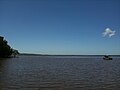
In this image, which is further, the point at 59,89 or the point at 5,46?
the point at 5,46

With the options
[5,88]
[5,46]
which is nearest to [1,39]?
[5,46]

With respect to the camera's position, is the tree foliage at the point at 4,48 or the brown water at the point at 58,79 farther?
the tree foliage at the point at 4,48

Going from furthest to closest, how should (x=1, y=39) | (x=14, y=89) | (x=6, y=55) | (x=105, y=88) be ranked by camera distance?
(x=6, y=55), (x=1, y=39), (x=105, y=88), (x=14, y=89)

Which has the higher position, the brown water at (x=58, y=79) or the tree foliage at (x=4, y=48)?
the tree foliage at (x=4, y=48)

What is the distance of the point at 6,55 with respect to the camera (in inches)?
4604

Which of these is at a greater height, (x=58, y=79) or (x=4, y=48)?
(x=4, y=48)

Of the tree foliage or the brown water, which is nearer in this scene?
the brown water

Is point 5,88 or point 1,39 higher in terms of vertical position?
point 1,39

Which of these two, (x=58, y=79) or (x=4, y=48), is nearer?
(x=58, y=79)

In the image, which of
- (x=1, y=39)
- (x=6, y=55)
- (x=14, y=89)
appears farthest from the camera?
(x=6, y=55)

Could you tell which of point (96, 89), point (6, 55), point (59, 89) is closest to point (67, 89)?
point (59, 89)

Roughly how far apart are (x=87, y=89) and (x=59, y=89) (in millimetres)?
2559

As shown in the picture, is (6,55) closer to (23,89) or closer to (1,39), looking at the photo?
(1,39)

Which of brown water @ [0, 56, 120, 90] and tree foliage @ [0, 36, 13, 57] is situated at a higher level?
tree foliage @ [0, 36, 13, 57]
